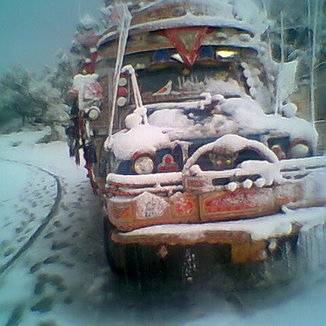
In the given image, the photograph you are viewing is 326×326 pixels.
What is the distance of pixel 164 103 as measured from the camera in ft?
5.32

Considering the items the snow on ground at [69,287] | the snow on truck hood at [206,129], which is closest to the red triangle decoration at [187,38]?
the snow on truck hood at [206,129]

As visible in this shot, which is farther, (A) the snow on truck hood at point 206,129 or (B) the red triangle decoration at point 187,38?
(B) the red triangle decoration at point 187,38

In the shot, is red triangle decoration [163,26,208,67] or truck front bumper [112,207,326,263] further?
red triangle decoration [163,26,208,67]

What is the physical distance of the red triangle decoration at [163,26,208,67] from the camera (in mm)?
1498

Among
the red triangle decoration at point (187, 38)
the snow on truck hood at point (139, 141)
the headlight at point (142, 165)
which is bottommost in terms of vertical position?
the headlight at point (142, 165)

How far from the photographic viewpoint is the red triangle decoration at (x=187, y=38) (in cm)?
150

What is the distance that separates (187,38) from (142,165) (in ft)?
2.21

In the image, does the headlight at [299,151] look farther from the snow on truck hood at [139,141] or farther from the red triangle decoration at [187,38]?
the red triangle decoration at [187,38]

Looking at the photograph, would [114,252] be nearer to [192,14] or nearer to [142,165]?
[142,165]

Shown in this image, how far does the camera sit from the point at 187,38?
1.51 metres

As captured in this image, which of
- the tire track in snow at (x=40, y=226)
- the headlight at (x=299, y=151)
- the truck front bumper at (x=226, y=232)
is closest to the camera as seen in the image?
the truck front bumper at (x=226, y=232)

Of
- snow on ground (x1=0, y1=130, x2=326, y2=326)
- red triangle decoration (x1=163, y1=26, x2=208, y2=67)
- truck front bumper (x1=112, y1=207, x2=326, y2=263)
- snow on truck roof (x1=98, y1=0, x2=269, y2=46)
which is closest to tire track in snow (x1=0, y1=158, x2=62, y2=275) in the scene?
snow on ground (x1=0, y1=130, x2=326, y2=326)

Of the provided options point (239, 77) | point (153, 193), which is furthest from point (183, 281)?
point (239, 77)

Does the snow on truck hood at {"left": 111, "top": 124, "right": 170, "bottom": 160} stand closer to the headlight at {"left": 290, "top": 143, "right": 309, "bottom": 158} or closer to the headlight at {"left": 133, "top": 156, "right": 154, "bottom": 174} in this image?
the headlight at {"left": 133, "top": 156, "right": 154, "bottom": 174}
